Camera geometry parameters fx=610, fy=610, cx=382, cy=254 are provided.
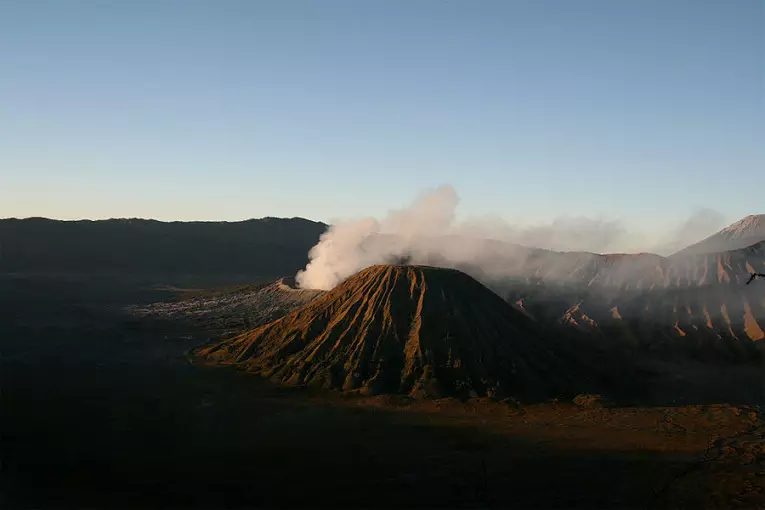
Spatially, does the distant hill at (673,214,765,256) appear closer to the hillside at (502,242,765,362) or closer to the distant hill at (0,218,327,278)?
the hillside at (502,242,765,362)

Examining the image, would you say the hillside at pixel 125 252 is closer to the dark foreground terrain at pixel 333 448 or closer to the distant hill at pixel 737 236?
the distant hill at pixel 737 236

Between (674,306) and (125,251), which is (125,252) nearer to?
(125,251)

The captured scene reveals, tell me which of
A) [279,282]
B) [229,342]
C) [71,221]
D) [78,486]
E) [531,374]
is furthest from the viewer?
[71,221]

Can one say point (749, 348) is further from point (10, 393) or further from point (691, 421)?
point (10, 393)

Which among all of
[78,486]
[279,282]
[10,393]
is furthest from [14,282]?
[78,486]

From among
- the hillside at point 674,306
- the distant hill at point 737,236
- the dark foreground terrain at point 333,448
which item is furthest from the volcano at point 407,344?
the distant hill at point 737,236
